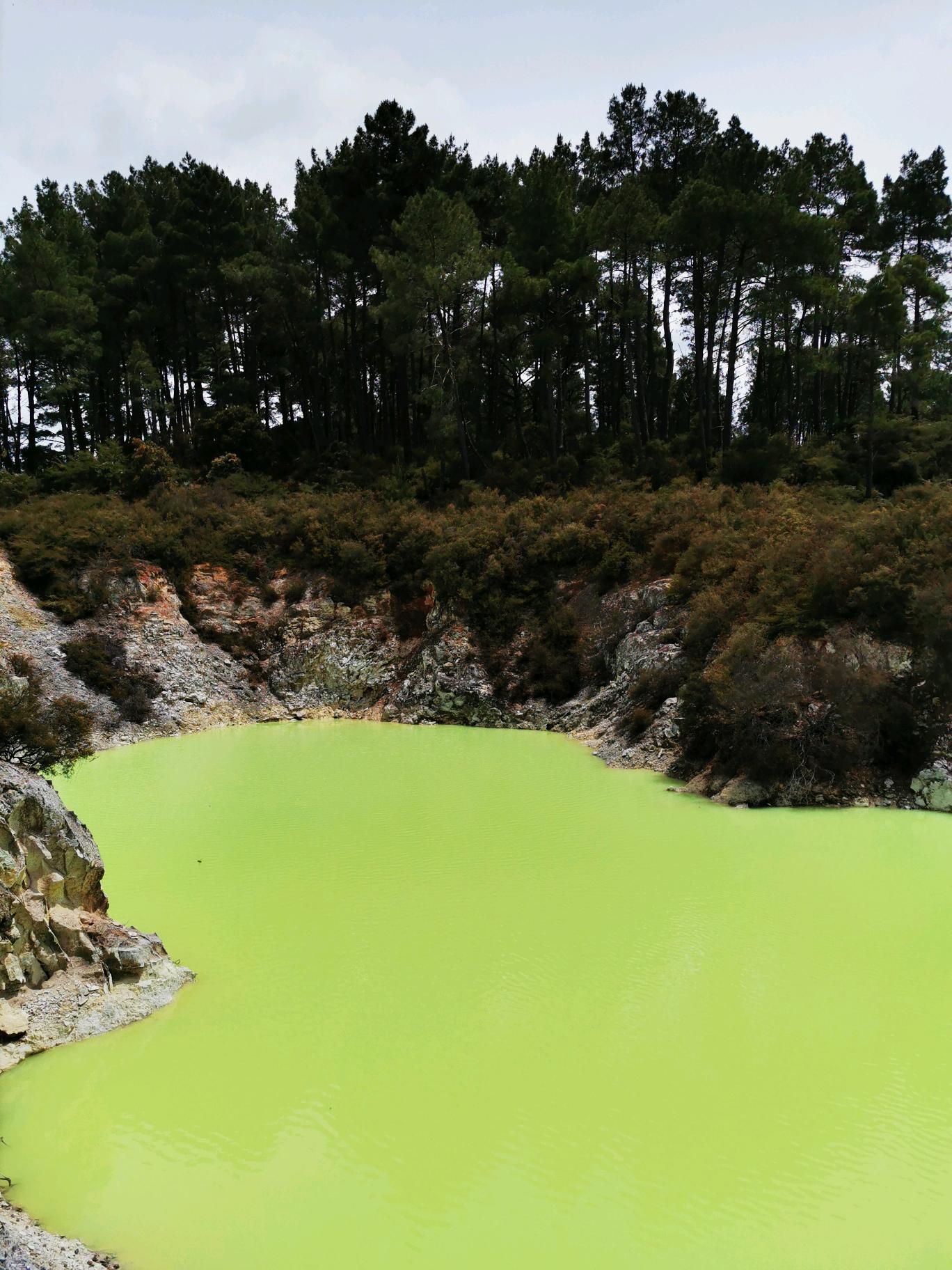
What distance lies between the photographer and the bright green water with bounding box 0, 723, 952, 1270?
5035 millimetres

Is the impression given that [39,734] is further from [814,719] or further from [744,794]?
[814,719]

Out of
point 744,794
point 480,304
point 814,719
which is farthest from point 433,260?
point 744,794

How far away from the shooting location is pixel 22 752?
14469 mm

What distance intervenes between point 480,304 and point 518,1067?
115 feet

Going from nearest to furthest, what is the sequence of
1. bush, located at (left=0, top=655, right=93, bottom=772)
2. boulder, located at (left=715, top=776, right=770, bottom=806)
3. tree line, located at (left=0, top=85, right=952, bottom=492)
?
1. bush, located at (left=0, top=655, right=93, bottom=772)
2. boulder, located at (left=715, top=776, right=770, bottom=806)
3. tree line, located at (left=0, top=85, right=952, bottom=492)

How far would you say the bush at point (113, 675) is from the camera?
24.4 m

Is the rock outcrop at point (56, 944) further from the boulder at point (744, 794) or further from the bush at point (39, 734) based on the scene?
the boulder at point (744, 794)

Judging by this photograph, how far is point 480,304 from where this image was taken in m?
36.6

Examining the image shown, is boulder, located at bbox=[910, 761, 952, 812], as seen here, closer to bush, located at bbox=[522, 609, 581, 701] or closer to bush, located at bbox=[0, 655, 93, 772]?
bush, located at bbox=[522, 609, 581, 701]

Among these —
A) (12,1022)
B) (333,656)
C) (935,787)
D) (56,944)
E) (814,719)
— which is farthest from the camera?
(333,656)

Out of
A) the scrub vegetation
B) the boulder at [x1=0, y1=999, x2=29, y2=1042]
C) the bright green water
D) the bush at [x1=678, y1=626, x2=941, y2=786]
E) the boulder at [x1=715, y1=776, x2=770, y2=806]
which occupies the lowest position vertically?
the boulder at [x1=715, y1=776, x2=770, y2=806]

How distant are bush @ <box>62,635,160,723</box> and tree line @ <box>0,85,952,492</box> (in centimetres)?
1496

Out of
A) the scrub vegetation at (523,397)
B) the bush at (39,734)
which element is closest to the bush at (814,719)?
the scrub vegetation at (523,397)

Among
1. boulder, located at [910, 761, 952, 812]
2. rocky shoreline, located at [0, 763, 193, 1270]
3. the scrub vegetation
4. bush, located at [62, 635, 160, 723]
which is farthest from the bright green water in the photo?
bush, located at [62, 635, 160, 723]
